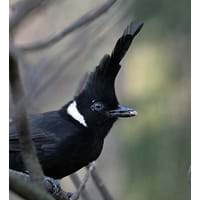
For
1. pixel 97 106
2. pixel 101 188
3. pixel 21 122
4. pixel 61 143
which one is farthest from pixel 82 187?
pixel 21 122

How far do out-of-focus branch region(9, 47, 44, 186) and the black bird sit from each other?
0.33m

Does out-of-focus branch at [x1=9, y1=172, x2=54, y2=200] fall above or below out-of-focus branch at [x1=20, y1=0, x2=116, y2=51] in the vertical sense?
below

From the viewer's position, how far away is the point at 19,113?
0.91 metres

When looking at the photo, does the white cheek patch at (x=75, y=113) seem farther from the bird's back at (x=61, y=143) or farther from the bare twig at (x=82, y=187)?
the bare twig at (x=82, y=187)

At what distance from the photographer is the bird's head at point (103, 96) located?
4.08ft

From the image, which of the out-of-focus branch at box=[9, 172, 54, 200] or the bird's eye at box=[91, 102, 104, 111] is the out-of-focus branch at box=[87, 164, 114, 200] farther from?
the out-of-focus branch at box=[9, 172, 54, 200]

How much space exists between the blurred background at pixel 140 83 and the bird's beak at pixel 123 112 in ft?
0.15

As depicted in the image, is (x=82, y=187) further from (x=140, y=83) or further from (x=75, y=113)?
(x=140, y=83)

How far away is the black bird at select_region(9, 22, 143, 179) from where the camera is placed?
1339 mm

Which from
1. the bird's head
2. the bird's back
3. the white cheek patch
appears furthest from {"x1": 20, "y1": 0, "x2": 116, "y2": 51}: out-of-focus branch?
the white cheek patch

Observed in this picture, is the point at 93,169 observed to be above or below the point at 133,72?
below

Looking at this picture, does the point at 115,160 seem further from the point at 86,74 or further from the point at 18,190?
the point at 18,190

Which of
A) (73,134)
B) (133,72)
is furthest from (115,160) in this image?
(133,72)
